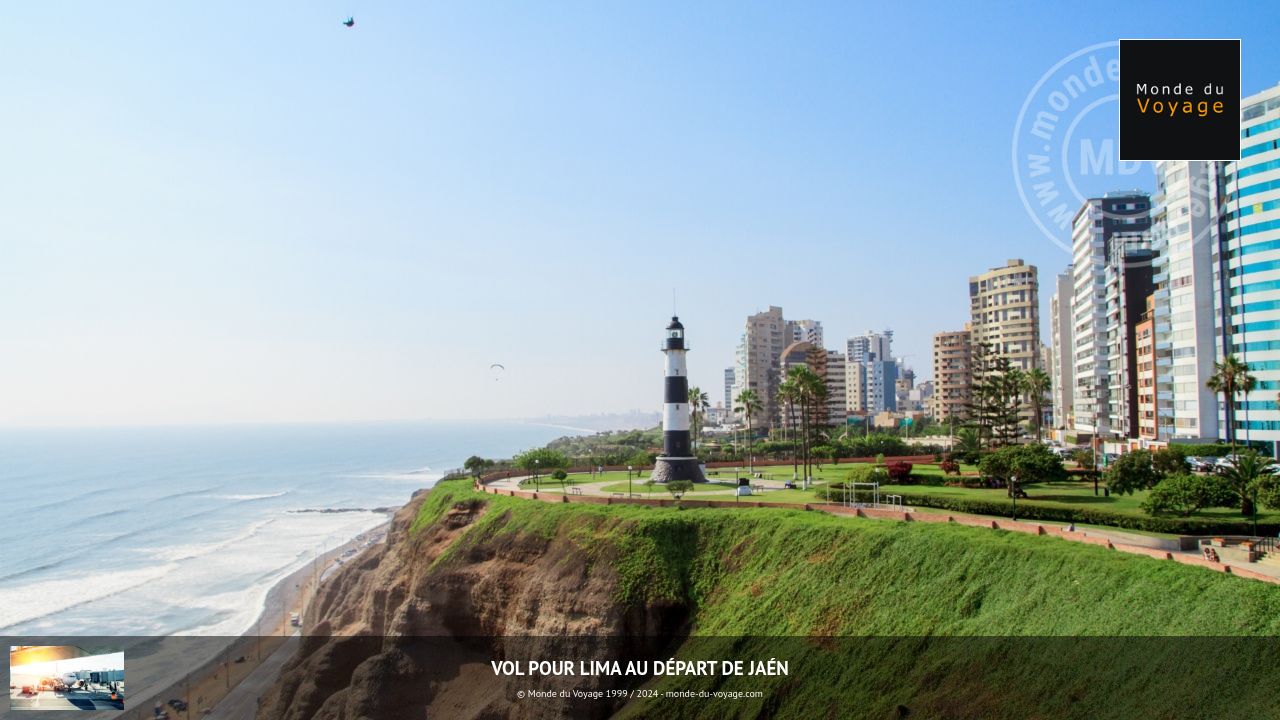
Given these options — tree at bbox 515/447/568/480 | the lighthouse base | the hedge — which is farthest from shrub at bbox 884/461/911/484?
tree at bbox 515/447/568/480


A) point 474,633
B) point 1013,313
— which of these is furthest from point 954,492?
point 1013,313

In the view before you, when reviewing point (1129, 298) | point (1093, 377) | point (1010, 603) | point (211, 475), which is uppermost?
point (1129, 298)

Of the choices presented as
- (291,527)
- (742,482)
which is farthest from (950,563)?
(291,527)

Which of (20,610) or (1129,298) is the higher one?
(1129,298)

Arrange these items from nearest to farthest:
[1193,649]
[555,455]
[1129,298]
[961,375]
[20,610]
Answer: [1193,649] → [20,610] → [555,455] → [1129,298] → [961,375]

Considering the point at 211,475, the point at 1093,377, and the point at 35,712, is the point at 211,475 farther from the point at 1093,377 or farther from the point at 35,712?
the point at 1093,377

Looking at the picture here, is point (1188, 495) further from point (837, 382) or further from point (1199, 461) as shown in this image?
point (837, 382)

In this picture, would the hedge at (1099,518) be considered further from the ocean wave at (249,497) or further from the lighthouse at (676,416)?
the ocean wave at (249,497)
